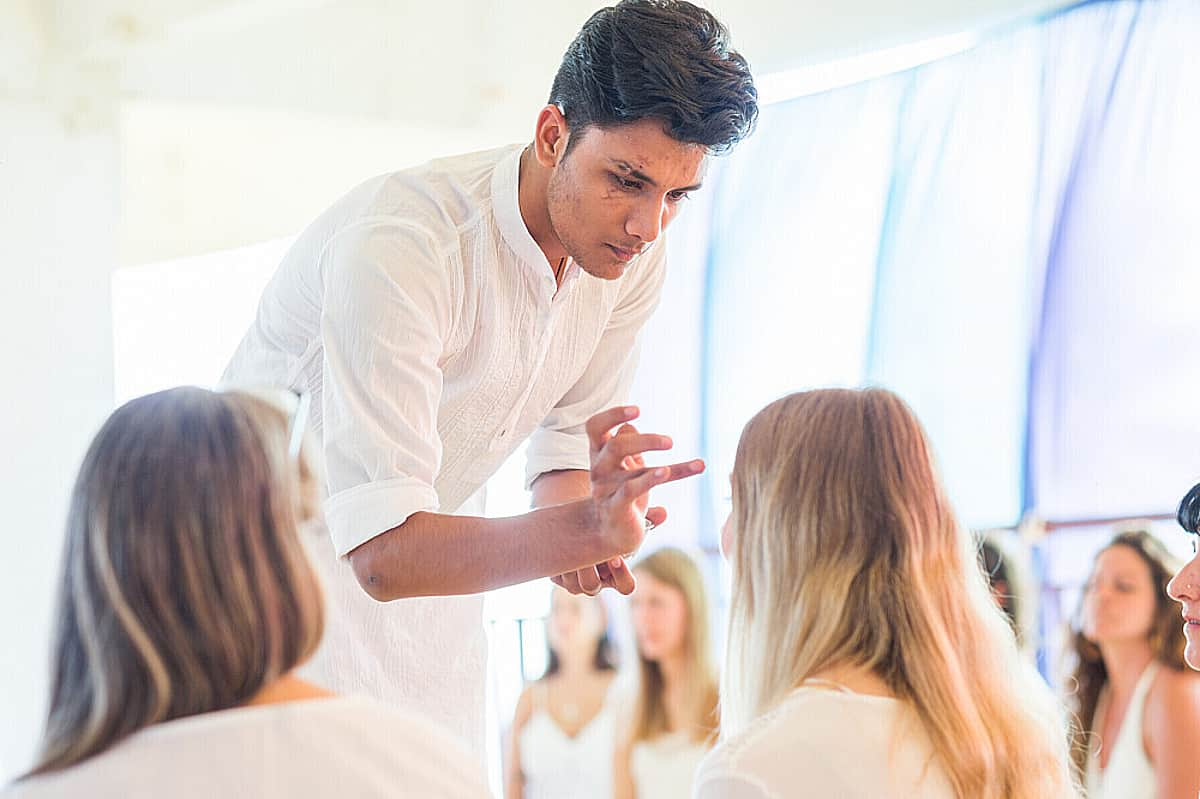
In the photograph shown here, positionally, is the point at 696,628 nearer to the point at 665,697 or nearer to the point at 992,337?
the point at 665,697

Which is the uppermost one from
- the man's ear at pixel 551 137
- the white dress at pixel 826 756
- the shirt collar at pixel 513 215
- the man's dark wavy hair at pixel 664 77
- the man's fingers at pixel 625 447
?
the man's dark wavy hair at pixel 664 77

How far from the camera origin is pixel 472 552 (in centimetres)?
159

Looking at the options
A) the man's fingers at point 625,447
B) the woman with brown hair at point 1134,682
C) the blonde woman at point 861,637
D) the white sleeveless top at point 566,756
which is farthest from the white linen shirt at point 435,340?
the white sleeveless top at point 566,756

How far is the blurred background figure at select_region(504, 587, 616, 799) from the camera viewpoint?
4.66 m

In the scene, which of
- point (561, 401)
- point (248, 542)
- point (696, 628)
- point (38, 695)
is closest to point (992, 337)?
point (696, 628)

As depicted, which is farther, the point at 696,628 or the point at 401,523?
the point at 696,628

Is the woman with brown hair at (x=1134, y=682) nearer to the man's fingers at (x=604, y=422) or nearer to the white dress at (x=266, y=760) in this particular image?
the man's fingers at (x=604, y=422)

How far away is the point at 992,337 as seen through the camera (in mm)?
4133

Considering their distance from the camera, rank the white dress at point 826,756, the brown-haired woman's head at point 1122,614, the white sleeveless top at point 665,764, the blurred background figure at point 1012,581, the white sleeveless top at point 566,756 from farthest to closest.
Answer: the white sleeveless top at point 566,756
the white sleeveless top at point 665,764
the blurred background figure at point 1012,581
the brown-haired woman's head at point 1122,614
the white dress at point 826,756

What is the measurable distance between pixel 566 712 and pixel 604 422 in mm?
3455

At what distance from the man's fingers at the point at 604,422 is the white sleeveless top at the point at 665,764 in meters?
2.91

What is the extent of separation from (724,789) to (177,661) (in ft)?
1.67

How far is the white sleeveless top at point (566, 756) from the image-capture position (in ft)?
14.9

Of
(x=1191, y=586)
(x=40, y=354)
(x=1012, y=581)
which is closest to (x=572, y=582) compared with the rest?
(x=1191, y=586)
